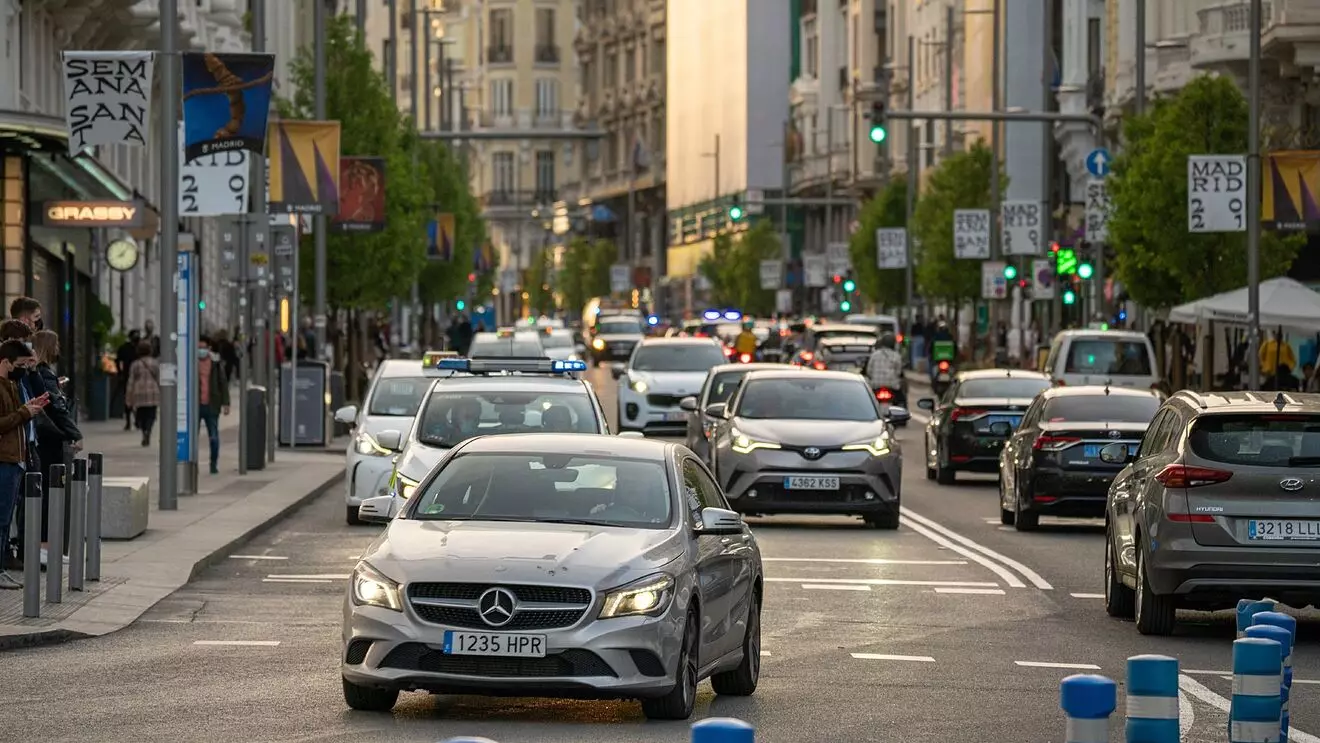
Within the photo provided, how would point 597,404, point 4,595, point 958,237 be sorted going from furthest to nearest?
point 958,237, point 597,404, point 4,595

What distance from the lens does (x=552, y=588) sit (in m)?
12.1

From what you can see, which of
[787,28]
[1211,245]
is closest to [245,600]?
[1211,245]

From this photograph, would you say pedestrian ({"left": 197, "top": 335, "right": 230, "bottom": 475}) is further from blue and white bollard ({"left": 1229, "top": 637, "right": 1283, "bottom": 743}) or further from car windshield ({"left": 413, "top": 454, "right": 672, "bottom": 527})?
blue and white bollard ({"left": 1229, "top": 637, "right": 1283, "bottom": 743})

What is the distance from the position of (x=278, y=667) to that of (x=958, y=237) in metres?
60.4

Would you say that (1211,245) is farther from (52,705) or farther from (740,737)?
(740,737)

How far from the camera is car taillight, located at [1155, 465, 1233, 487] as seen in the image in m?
16.6

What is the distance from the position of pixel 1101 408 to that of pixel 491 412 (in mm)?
7302

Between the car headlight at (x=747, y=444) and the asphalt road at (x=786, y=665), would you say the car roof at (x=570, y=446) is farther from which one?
the car headlight at (x=747, y=444)

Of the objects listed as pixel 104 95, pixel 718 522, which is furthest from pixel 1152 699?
pixel 104 95

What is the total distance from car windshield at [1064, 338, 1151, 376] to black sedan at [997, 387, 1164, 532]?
11.3 meters

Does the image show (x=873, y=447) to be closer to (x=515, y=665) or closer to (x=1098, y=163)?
(x=515, y=665)

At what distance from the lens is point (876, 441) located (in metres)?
26.6

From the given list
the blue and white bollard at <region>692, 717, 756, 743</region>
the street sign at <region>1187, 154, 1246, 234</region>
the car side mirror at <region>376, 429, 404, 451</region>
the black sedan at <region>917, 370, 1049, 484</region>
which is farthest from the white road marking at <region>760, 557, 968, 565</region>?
the blue and white bollard at <region>692, 717, 756, 743</region>

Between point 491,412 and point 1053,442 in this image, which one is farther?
point 1053,442
